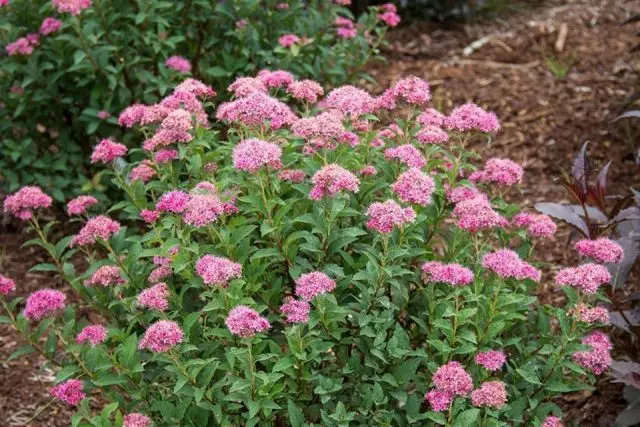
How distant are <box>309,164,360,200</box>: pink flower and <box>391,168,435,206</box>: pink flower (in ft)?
0.46

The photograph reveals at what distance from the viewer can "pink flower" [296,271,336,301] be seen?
2316mm

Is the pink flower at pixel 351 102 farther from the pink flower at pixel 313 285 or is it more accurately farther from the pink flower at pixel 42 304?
the pink flower at pixel 42 304

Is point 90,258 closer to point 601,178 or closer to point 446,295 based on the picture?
point 446,295

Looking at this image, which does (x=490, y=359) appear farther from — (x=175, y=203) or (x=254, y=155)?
(x=175, y=203)

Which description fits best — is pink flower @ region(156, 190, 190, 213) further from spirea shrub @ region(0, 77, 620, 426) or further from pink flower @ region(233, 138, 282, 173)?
pink flower @ region(233, 138, 282, 173)

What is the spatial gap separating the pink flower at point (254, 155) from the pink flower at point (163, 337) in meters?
0.48

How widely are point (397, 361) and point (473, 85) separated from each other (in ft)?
11.5

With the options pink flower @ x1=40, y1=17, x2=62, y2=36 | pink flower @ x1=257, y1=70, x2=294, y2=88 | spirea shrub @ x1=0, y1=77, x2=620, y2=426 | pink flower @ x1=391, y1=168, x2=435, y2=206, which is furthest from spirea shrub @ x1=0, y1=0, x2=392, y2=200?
pink flower @ x1=391, y1=168, x2=435, y2=206

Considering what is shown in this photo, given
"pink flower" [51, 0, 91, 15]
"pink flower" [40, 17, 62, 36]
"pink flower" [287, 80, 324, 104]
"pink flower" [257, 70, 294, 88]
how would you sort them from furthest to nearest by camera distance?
"pink flower" [40, 17, 62, 36], "pink flower" [51, 0, 91, 15], "pink flower" [257, 70, 294, 88], "pink flower" [287, 80, 324, 104]

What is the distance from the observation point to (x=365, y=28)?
4.94m

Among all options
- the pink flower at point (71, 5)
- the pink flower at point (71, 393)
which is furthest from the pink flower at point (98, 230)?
the pink flower at point (71, 5)

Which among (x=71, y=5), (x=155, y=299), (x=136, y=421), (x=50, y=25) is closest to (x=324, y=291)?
(x=155, y=299)

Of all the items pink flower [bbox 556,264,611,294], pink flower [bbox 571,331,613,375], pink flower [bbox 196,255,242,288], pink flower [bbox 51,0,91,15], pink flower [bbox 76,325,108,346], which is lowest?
pink flower [bbox 571,331,613,375]

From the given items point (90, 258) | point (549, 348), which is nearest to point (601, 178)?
point (549, 348)
